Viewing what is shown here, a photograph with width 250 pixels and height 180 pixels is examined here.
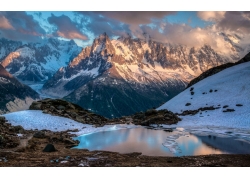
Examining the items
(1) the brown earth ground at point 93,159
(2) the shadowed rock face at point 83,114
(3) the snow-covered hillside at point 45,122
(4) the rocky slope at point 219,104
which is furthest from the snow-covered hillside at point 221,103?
(1) the brown earth ground at point 93,159

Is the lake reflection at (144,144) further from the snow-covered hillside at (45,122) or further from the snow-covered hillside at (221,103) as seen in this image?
the snow-covered hillside at (221,103)

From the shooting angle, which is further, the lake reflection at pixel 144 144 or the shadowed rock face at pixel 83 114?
the shadowed rock face at pixel 83 114

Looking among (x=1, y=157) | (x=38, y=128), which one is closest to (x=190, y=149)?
(x=1, y=157)

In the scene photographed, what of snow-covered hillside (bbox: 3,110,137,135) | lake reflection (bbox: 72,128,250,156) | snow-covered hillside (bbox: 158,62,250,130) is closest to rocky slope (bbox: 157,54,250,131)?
snow-covered hillside (bbox: 158,62,250,130)

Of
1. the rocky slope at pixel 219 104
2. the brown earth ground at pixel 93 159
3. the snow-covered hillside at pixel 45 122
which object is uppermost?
the rocky slope at pixel 219 104

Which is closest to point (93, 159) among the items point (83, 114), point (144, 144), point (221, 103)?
point (144, 144)

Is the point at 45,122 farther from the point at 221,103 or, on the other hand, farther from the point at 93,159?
the point at 221,103
